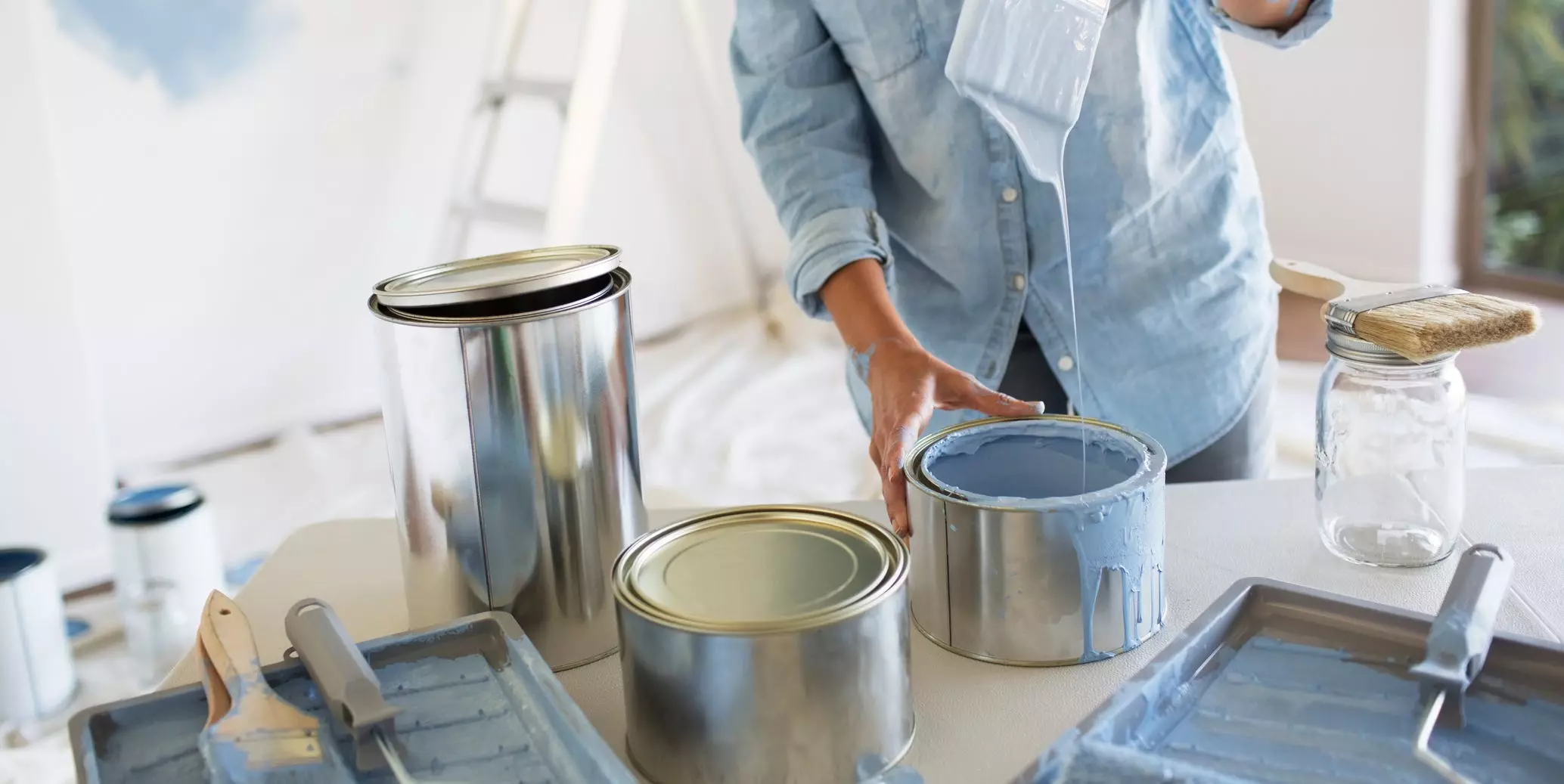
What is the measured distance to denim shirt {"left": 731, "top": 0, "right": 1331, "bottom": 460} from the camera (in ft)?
3.12

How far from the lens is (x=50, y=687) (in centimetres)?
173

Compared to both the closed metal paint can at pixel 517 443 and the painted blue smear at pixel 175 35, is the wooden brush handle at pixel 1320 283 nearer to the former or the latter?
the closed metal paint can at pixel 517 443

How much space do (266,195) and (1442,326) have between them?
7.06 feet

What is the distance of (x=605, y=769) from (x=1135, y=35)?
0.67 m

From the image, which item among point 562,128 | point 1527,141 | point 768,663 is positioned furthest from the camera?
point 1527,141

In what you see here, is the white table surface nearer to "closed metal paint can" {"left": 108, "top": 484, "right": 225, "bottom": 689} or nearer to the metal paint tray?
the metal paint tray

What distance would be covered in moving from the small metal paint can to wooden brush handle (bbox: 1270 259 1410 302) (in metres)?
1.58

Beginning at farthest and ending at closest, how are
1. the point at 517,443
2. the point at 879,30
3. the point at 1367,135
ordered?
1. the point at 1367,135
2. the point at 879,30
3. the point at 517,443

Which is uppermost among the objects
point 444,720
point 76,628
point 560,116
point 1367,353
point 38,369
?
point 560,116

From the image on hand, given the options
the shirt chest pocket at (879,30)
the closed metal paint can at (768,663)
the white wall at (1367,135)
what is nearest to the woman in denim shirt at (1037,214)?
the shirt chest pocket at (879,30)

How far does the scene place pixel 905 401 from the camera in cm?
78

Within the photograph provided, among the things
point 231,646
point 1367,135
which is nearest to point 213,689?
point 231,646

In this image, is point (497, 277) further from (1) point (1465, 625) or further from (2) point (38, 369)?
(2) point (38, 369)

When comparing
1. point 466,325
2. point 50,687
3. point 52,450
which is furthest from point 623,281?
point 52,450
